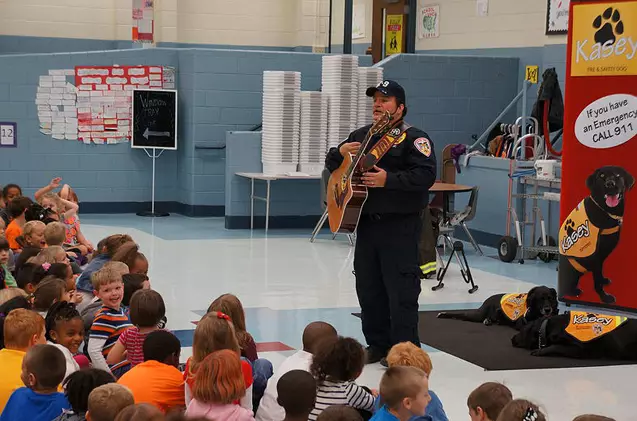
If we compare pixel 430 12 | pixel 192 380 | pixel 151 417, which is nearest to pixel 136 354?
pixel 192 380

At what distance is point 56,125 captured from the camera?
14.0 meters

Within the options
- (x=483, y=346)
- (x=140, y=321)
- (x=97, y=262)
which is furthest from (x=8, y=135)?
(x=140, y=321)

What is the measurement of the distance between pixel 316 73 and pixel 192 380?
10.4 m

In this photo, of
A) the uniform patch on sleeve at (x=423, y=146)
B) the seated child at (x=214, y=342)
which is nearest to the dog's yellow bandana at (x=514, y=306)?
the uniform patch on sleeve at (x=423, y=146)

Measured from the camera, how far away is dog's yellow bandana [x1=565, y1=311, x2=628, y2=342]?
6.86 metres

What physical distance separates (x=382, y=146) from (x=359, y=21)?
11.7 metres

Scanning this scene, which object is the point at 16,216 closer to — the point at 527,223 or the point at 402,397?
the point at 402,397

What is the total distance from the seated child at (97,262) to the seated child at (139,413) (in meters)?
2.96

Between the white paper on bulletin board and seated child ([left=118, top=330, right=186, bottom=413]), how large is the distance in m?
13.6

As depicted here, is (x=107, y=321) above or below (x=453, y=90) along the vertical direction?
below

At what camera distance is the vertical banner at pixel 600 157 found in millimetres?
8297

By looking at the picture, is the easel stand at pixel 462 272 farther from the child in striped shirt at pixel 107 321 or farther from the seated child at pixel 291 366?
the seated child at pixel 291 366

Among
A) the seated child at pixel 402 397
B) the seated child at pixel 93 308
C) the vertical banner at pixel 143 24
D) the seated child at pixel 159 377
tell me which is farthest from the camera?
the vertical banner at pixel 143 24

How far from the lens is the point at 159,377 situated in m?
4.25
